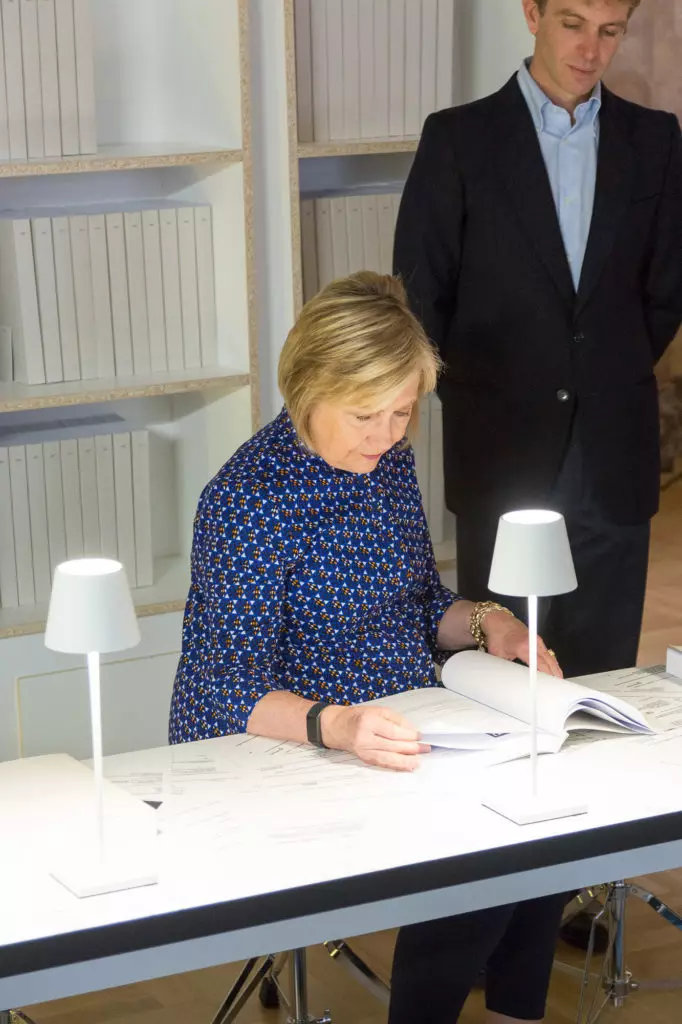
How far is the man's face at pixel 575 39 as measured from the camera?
8.86 ft

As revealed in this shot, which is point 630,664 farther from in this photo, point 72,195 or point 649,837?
point 72,195

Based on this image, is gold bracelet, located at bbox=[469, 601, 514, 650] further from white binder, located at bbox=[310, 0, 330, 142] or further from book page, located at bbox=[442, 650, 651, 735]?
white binder, located at bbox=[310, 0, 330, 142]

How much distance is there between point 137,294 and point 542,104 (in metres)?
0.97

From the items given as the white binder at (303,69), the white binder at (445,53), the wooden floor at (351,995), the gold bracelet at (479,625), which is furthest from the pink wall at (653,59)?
the gold bracelet at (479,625)

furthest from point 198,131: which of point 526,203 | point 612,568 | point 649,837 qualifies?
point 649,837

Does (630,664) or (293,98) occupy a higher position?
(293,98)

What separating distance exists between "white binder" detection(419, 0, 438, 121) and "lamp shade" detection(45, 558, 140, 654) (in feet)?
7.09

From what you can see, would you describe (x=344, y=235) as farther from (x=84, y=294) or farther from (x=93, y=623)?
(x=93, y=623)

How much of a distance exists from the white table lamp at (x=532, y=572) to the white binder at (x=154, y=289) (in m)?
1.71

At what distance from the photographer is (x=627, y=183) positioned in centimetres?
283

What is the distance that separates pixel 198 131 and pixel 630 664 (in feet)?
4.78

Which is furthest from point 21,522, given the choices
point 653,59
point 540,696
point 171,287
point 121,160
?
point 653,59

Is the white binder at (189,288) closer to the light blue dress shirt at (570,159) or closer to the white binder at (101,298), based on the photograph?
the white binder at (101,298)

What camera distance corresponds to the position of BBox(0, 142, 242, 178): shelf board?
3041mm
